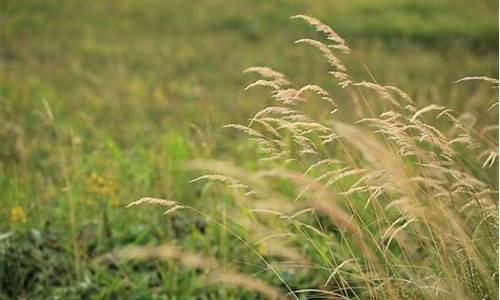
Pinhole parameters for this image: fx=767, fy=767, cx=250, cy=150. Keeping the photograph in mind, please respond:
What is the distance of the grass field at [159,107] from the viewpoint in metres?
3.97

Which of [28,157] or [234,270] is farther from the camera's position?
[28,157]

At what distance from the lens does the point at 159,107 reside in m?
8.04

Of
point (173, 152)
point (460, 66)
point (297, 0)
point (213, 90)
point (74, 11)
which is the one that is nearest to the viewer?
point (173, 152)

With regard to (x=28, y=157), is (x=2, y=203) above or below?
above

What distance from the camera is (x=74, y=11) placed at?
12.7 metres

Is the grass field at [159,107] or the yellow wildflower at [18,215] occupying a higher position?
the yellow wildflower at [18,215]

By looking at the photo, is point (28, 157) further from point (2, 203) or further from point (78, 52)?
point (78, 52)

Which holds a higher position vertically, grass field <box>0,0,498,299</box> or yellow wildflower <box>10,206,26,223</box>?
yellow wildflower <box>10,206,26,223</box>

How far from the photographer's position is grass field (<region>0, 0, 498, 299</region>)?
3969 mm

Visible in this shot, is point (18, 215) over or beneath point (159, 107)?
over

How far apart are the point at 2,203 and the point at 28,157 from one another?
5.99ft

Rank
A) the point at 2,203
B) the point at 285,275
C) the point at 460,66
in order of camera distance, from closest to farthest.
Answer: the point at 285,275, the point at 2,203, the point at 460,66

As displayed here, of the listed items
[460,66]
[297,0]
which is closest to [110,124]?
[460,66]

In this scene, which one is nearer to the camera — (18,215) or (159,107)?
(18,215)
